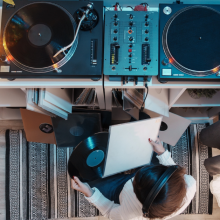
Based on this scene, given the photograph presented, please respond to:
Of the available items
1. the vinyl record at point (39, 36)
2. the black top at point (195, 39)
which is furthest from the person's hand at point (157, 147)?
the vinyl record at point (39, 36)

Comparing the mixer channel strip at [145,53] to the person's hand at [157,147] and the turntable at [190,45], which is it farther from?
the person's hand at [157,147]

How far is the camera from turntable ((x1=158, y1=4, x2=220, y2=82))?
101 cm

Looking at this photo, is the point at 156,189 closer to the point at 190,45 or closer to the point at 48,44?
the point at 190,45

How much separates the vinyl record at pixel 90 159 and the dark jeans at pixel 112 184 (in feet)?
0.23

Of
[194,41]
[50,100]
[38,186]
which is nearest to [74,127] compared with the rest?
[50,100]

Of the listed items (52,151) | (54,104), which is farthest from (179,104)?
(52,151)

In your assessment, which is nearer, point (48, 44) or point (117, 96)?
point (48, 44)

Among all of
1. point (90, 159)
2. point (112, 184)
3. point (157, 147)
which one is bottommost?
point (112, 184)

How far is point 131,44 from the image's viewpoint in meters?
1.04

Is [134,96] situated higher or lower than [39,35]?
lower

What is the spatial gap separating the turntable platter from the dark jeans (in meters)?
0.87

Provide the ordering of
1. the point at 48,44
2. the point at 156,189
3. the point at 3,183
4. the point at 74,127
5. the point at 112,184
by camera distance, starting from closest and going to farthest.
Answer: the point at 156,189 → the point at 48,44 → the point at 112,184 → the point at 74,127 → the point at 3,183

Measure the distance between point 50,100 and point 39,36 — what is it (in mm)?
380

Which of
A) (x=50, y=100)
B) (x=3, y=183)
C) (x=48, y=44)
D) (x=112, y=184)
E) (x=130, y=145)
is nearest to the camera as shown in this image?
(x=48, y=44)
